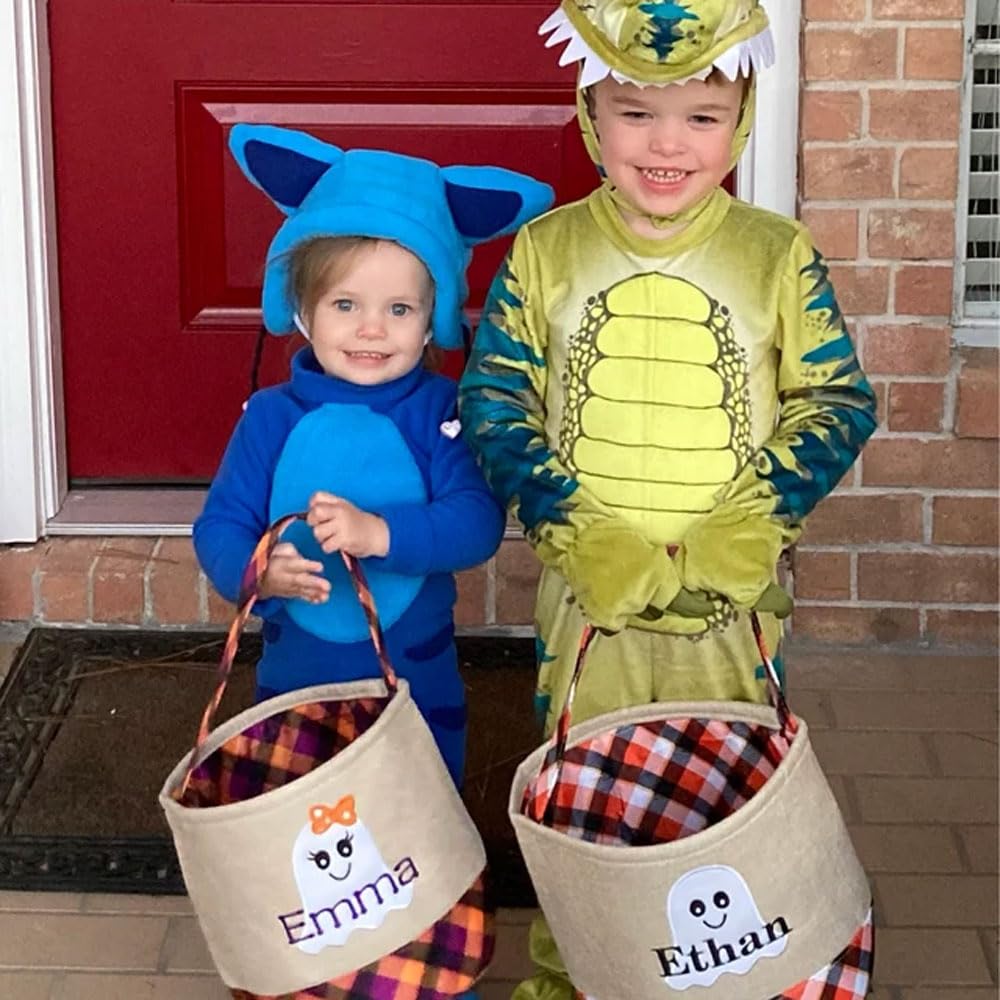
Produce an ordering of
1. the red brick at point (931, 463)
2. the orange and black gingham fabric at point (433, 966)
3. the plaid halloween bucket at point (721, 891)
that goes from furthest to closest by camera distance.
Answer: the red brick at point (931, 463) → the orange and black gingham fabric at point (433, 966) → the plaid halloween bucket at point (721, 891)

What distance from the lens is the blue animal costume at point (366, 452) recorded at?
7.11ft

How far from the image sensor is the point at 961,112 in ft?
10.6

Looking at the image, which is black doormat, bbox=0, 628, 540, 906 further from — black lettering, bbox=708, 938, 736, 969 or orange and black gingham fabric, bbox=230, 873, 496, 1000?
black lettering, bbox=708, 938, 736, 969

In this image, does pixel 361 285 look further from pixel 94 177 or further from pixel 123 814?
pixel 94 177

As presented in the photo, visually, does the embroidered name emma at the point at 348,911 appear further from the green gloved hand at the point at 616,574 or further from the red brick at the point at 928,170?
the red brick at the point at 928,170

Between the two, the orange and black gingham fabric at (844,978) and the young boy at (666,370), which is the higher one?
the young boy at (666,370)

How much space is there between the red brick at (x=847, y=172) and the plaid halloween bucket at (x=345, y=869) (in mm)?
1594

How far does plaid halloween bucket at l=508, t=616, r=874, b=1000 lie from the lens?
1.79 m

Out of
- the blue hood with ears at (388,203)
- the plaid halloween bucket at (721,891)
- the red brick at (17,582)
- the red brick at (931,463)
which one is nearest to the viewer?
the plaid halloween bucket at (721,891)

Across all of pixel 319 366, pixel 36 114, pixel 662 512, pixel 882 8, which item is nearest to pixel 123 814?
pixel 319 366

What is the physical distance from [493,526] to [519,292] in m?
0.30

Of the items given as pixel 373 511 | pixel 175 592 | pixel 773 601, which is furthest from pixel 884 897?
pixel 175 592

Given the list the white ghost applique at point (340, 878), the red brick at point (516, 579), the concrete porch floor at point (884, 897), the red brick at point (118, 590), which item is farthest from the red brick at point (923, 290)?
the white ghost applique at point (340, 878)

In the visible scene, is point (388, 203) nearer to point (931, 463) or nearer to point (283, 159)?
point (283, 159)
